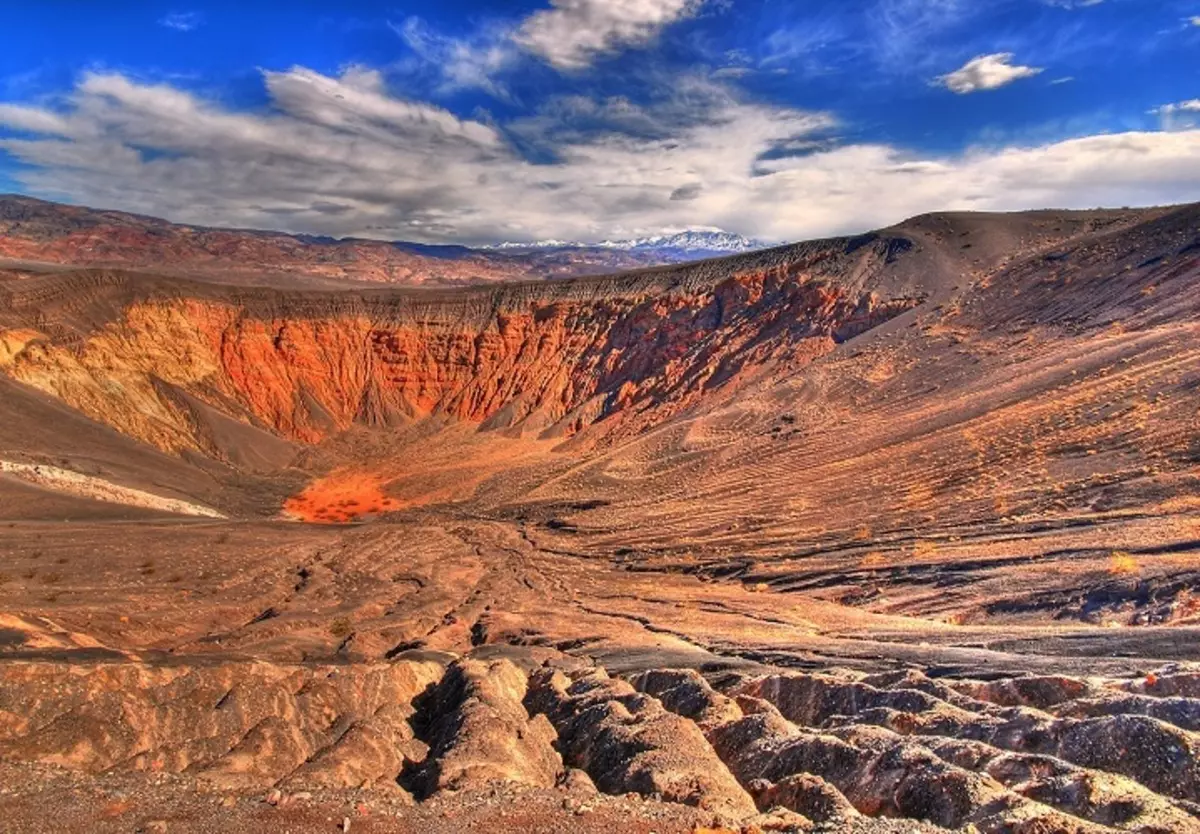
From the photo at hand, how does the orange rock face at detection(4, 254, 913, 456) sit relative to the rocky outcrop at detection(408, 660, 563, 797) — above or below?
above

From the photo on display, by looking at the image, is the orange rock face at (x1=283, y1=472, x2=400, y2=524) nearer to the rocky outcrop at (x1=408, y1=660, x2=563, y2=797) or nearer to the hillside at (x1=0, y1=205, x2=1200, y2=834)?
the hillside at (x1=0, y1=205, x2=1200, y2=834)

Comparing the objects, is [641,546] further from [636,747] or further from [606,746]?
[636,747]

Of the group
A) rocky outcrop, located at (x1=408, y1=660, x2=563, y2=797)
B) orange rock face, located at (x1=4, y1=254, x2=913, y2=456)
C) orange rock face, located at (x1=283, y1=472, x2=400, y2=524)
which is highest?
orange rock face, located at (x1=4, y1=254, x2=913, y2=456)

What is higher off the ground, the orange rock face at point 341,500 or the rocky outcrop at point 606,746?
the rocky outcrop at point 606,746

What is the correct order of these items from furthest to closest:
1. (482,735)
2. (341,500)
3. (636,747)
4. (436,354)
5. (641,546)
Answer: (436,354), (341,500), (641,546), (482,735), (636,747)

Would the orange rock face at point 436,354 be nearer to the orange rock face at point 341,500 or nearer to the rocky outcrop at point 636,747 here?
the orange rock face at point 341,500

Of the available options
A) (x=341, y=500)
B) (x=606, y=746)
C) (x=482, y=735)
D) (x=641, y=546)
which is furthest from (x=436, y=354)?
(x=606, y=746)

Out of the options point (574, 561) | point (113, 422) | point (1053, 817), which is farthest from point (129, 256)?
point (1053, 817)

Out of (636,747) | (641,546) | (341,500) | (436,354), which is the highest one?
(436,354)

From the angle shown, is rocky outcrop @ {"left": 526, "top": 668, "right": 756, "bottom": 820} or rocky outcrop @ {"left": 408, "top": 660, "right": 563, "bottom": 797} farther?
rocky outcrop @ {"left": 408, "top": 660, "right": 563, "bottom": 797}

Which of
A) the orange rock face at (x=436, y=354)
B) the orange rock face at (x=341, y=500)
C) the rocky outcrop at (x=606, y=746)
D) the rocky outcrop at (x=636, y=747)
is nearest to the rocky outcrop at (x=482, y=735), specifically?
the rocky outcrop at (x=606, y=746)

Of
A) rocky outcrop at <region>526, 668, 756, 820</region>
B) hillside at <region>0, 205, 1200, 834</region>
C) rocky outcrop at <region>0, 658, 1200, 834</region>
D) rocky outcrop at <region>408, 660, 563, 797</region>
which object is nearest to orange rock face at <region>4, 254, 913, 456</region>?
hillside at <region>0, 205, 1200, 834</region>
